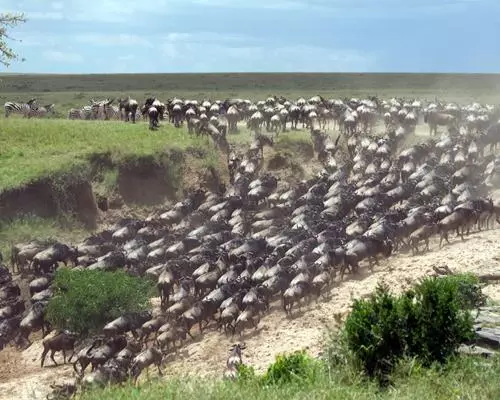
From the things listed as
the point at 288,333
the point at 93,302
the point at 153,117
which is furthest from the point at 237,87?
the point at 288,333

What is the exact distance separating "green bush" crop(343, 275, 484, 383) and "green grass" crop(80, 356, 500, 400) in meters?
0.65

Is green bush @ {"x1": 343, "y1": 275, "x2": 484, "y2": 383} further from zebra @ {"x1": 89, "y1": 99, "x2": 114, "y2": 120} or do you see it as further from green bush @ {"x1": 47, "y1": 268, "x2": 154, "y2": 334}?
zebra @ {"x1": 89, "y1": 99, "x2": 114, "y2": 120}

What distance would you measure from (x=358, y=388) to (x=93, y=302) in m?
12.8

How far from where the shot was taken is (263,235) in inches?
1204

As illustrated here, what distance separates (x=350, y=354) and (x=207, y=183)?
80.3 ft

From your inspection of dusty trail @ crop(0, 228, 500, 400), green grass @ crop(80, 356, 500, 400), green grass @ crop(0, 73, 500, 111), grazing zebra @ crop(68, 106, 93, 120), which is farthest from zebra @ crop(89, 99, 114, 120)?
green grass @ crop(80, 356, 500, 400)

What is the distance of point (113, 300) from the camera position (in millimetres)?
24938

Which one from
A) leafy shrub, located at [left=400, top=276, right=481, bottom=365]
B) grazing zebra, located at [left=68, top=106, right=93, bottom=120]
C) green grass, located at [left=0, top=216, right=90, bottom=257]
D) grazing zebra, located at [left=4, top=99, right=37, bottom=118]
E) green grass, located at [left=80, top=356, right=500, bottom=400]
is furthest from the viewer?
grazing zebra, located at [left=68, top=106, right=93, bottom=120]

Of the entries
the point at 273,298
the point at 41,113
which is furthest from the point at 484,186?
the point at 41,113

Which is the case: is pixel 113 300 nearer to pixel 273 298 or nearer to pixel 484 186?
pixel 273 298

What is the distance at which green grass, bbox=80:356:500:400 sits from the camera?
1323 centimetres

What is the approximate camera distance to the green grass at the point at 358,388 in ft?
43.4

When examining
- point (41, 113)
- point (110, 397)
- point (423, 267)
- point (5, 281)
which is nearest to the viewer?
point (110, 397)

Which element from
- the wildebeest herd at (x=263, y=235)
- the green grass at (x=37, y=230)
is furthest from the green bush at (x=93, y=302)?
the green grass at (x=37, y=230)
